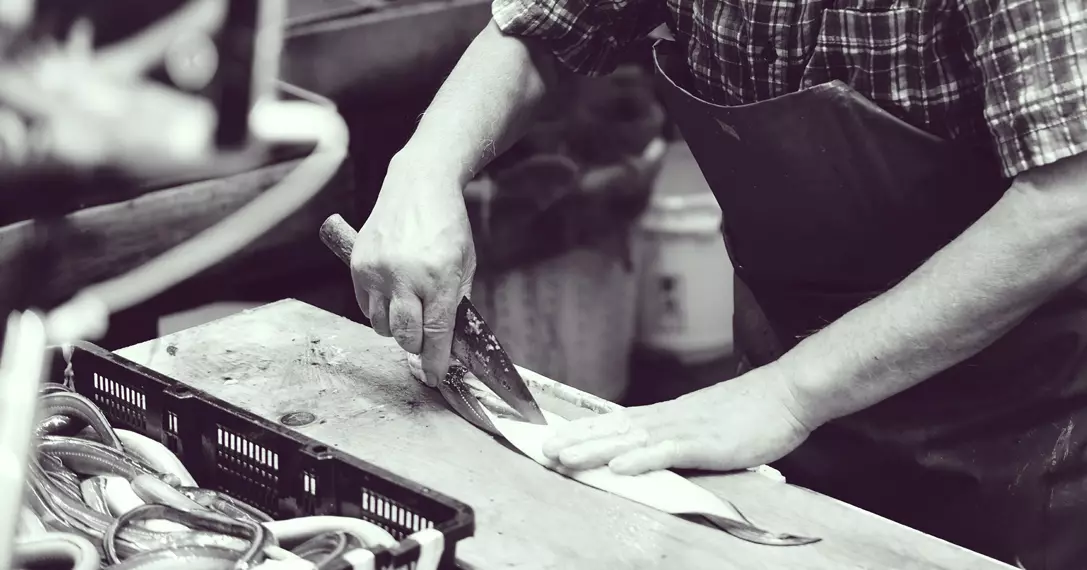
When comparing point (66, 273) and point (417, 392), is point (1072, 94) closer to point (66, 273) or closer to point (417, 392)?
point (417, 392)

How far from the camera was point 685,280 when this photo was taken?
3.29 m

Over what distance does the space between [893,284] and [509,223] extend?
1715 mm

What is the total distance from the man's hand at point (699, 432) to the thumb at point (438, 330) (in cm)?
24

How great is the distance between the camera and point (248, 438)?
1.24 m

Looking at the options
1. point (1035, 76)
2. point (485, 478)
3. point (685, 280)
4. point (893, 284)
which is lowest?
point (685, 280)

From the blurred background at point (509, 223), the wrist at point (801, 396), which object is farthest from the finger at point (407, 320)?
the blurred background at point (509, 223)

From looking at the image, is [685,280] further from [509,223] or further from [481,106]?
[481,106]

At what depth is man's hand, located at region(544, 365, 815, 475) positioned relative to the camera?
1.34 meters

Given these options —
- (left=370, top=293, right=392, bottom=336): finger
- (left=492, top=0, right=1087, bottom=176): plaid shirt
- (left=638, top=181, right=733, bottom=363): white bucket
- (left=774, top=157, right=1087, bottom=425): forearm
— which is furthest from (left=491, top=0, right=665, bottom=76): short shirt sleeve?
(left=638, top=181, right=733, bottom=363): white bucket

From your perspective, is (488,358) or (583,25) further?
(583,25)

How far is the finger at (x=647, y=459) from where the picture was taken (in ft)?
4.33

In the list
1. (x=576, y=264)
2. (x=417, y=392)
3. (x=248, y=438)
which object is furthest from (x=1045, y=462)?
(x=576, y=264)

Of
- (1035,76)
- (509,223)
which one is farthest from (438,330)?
(509,223)

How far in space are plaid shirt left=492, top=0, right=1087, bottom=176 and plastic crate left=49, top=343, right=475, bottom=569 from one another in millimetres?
807
